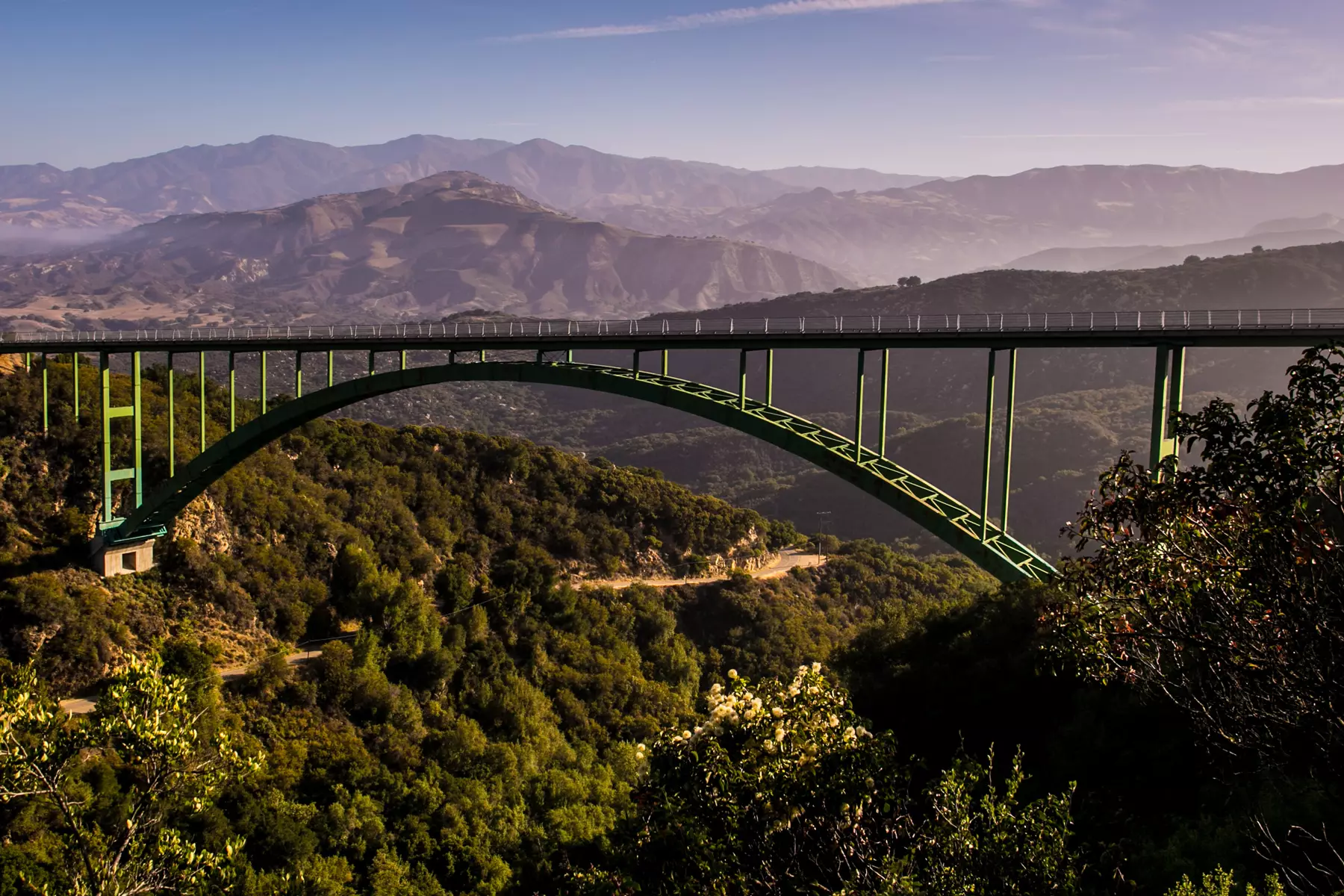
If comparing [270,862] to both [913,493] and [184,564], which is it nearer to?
[184,564]

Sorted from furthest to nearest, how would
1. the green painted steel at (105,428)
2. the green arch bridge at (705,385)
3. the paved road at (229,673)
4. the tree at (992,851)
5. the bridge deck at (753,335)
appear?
the green painted steel at (105,428)
the paved road at (229,673)
the green arch bridge at (705,385)
the bridge deck at (753,335)
the tree at (992,851)

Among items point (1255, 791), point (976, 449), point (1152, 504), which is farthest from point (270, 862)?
point (976, 449)

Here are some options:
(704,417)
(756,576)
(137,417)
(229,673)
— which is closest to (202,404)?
(137,417)

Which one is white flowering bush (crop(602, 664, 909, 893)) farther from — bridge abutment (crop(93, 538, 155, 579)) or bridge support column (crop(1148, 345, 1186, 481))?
bridge abutment (crop(93, 538, 155, 579))

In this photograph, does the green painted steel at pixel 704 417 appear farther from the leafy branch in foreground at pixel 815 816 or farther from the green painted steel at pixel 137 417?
the leafy branch in foreground at pixel 815 816

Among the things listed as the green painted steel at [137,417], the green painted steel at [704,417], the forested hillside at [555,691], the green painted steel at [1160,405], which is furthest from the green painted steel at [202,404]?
the green painted steel at [1160,405]

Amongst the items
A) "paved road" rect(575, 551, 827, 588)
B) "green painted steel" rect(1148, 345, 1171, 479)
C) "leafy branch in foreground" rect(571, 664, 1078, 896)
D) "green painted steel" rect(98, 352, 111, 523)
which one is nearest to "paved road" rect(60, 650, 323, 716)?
"green painted steel" rect(98, 352, 111, 523)
